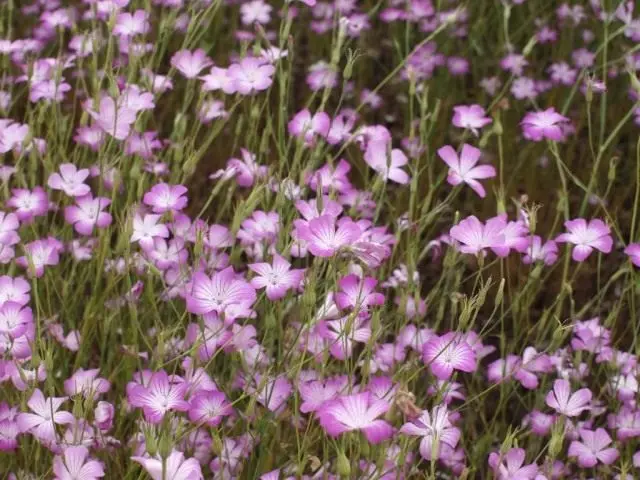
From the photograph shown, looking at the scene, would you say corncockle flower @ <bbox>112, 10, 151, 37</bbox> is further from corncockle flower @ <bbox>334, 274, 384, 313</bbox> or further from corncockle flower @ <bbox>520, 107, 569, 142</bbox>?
corncockle flower @ <bbox>334, 274, 384, 313</bbox>

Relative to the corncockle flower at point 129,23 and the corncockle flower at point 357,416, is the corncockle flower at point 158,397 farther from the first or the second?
the corncockle flower at point 129,23

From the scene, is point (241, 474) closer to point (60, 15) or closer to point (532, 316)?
point (532, 316)

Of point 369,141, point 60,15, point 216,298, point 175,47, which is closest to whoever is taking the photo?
point 216,298

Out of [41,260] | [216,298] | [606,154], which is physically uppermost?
[216,298]

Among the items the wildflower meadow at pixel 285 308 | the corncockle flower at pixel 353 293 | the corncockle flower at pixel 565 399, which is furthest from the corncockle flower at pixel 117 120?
the corncockle flower at pixel 565 399

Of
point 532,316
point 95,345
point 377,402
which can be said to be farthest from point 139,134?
point 532,316

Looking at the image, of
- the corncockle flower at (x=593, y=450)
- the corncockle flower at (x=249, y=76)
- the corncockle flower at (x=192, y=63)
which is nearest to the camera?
the corncockle flower at (x=593, y=450)

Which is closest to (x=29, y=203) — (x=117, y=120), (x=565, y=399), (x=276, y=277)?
(x=117, y=120)
